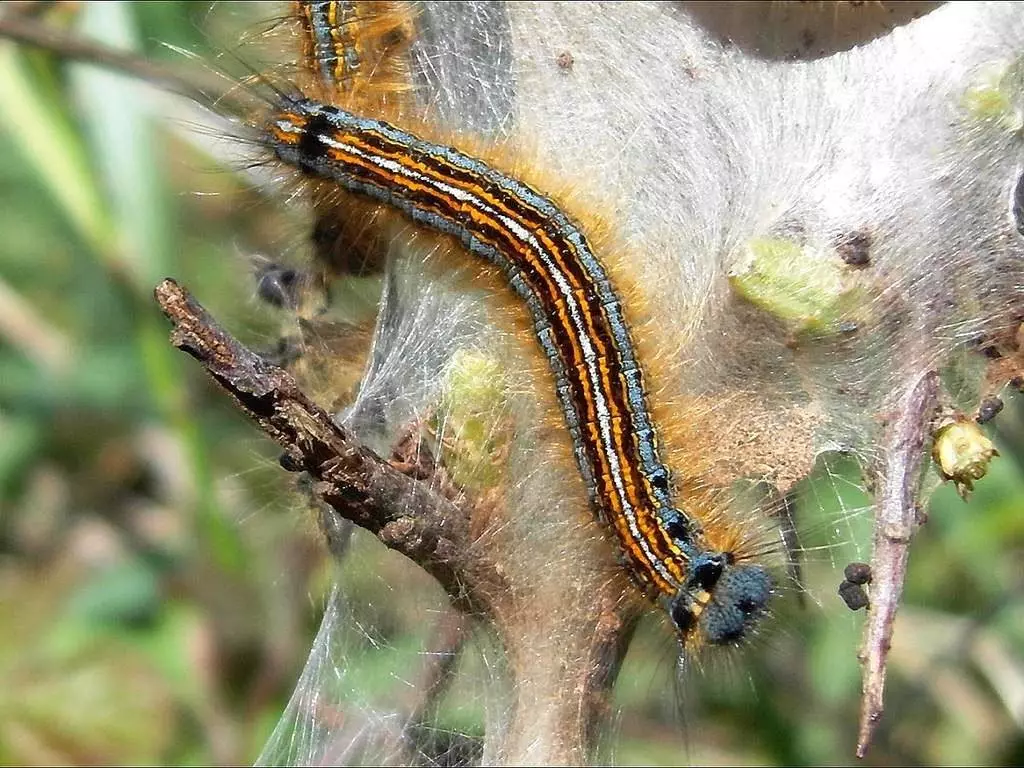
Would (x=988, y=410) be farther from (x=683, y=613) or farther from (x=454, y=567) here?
(x=454, y=567)

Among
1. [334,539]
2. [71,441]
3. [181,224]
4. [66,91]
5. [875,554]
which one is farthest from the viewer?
[181,224]

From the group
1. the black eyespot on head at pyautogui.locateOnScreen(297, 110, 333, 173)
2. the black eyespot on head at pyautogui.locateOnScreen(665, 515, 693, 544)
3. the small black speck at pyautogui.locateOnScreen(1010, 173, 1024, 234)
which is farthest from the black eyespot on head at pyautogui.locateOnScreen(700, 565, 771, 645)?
the black eyespot on head at pyautogui.locateOnScreen(297, 110, 333, 173)

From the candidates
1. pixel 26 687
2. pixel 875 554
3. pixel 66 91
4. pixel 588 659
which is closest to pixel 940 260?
pixel 875 554

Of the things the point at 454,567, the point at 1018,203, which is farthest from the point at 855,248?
the point at 454,567

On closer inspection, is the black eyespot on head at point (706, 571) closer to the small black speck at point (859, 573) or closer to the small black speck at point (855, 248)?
the small black speck at point (859, 573)

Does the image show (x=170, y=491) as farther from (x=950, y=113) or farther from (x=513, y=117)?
(x=950, y=113)

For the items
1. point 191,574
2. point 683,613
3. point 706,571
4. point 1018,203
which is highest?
point 1018,203
